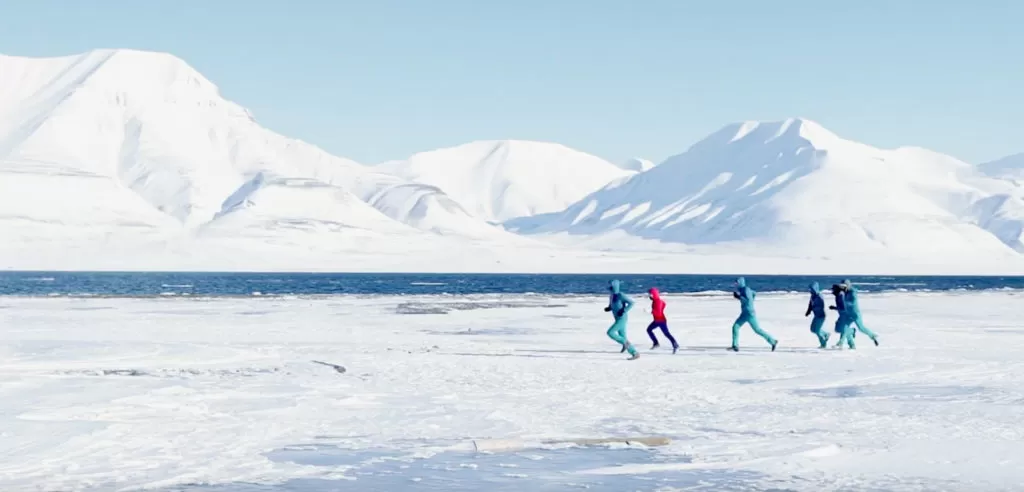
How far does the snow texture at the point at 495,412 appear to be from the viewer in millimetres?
10812

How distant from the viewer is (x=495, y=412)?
48.8 feet

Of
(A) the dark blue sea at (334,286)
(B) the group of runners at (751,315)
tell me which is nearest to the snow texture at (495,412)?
(B) the group of runners at (751,315)

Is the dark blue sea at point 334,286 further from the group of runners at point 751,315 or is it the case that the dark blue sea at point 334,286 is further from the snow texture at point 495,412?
the group of runners at point 751,315

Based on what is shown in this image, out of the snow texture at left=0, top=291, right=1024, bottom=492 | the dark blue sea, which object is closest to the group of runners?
the snow texture at left=0, top=291, right=1024, bottom=492

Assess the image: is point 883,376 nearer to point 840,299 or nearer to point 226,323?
point 840,299

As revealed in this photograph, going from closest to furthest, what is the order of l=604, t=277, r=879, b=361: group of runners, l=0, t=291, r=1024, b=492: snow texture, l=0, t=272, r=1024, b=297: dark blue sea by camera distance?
l=0, t=291, r=1024, b=492: snow texture, l=604, t=277, r=879, b=361: group of runners, l=0, t=272, r=1024, b=297: dark blue sea

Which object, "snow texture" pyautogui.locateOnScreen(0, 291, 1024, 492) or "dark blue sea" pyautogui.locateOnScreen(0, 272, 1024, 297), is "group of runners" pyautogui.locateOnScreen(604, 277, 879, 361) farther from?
"dark blue sea" pyautogui.locateOnScreen(0, 272, 1024, 297)

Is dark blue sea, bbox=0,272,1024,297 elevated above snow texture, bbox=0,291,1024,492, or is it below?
above

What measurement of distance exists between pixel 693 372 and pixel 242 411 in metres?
8.06

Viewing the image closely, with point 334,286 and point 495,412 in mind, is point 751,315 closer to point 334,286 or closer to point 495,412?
point 495,412

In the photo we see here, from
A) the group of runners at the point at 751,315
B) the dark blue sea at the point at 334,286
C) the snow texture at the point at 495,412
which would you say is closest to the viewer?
the snow texture at the point at 495,412

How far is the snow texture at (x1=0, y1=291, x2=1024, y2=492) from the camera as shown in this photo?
35.5ft

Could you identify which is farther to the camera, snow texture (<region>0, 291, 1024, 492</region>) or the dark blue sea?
the dark blue sea

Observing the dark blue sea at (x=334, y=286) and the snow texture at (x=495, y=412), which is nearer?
the snow texture at (x=495, y=412)
